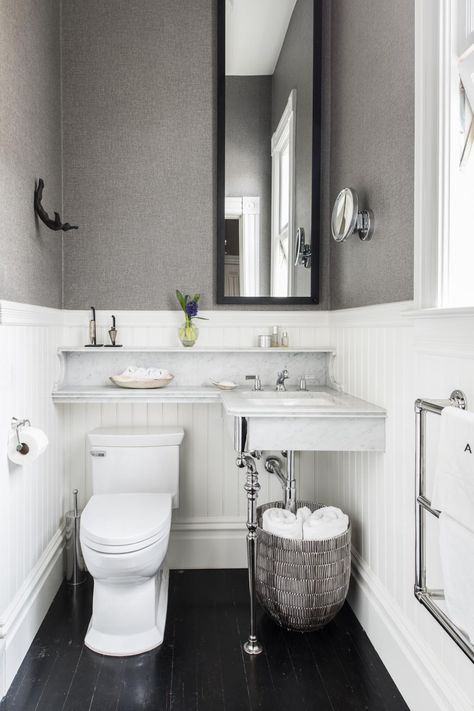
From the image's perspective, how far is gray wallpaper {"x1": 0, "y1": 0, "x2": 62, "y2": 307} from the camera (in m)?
1.79

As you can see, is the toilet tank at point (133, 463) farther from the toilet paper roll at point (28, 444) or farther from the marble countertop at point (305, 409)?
the toilet paper roll at point (28, 444)

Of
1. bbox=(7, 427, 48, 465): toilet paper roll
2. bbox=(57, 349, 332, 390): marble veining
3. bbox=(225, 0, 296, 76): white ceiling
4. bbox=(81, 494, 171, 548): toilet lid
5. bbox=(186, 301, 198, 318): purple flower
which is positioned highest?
bbox=(225, 0, 296, 76): white ceiling

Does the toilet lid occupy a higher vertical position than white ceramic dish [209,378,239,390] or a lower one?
lower

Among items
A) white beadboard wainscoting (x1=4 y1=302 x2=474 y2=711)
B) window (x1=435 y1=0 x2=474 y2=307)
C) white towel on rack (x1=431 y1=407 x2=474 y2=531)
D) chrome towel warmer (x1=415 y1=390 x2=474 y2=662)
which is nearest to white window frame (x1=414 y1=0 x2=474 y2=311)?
window (x1=435 y1=0 x2=474 y2=307)

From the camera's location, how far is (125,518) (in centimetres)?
193

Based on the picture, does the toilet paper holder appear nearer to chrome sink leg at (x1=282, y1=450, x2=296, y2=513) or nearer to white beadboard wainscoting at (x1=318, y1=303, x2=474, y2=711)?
chrome sink leg at (x1=282, y1=450, x2=296, y2=513)

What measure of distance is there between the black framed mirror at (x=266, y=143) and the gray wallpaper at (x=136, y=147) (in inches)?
3.5

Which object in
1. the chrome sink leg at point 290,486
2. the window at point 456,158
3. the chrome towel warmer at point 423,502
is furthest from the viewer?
the chrome sink leg at point 290,486

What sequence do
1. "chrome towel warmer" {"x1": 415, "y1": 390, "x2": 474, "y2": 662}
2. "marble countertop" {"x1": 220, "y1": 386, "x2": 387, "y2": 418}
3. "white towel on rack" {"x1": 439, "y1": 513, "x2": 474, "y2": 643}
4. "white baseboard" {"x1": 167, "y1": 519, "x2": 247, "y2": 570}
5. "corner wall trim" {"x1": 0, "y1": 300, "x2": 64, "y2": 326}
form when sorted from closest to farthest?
"white towel on rack" {"x1": 439, "y1": 513, "x2": 474, "y2": 643}, "chrome towel warmer" {"x1": 415, "y1": 390, "x2": 474, "y2": 662}, "corner wall trim" {"x1": 0, "y1": 300, "x2": 64, "y2": 326}, "marble countertop" {"x1": 220, "y1": 386, "x2": 387, "y2": 418}, "white baseboard" {"x1": 167, "y1": 519, "x2": 247, "y2": 570}

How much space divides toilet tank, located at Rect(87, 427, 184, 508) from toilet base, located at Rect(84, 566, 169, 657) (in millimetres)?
485

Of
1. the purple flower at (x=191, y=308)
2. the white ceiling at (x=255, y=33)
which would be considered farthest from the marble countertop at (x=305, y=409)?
the white ceiling at (x=255, y=33)

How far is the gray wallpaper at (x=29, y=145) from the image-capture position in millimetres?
1789

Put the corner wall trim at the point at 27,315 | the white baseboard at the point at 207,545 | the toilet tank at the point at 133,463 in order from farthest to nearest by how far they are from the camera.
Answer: the white baseboard at the point at 207,545
the toilet tank at the point at 133,463
the corner wall trim at the point at 27,315

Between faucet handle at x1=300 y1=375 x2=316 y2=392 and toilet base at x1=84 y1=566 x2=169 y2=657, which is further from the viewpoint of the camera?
faucet handle at x1=300 y1=375 x2=316 y2=392
